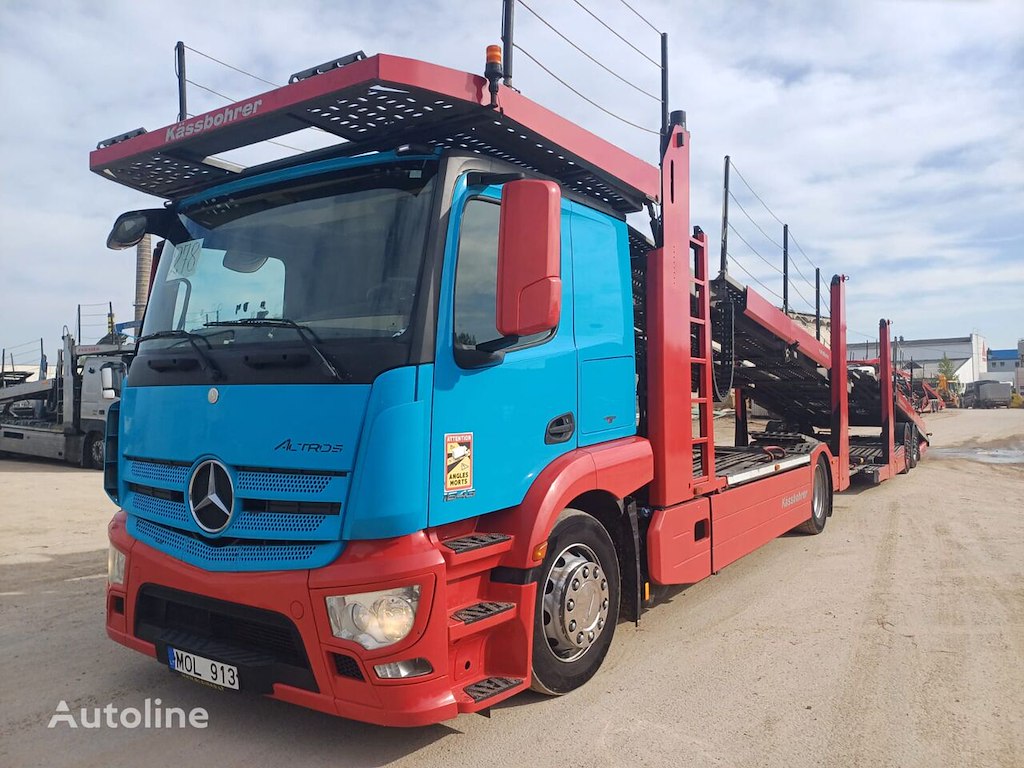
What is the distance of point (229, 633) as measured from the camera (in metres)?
3.22

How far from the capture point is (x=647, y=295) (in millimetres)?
4812

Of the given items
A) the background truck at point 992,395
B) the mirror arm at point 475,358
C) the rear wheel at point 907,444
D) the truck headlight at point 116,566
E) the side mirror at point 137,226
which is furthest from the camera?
the background truck at point 992,395

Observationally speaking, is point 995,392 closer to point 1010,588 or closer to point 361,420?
point 1010,588

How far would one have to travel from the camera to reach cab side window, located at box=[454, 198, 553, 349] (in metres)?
3.25

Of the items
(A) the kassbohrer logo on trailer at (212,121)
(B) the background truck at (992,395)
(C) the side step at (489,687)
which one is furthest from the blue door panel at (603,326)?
(B) the background truck at (992,395)

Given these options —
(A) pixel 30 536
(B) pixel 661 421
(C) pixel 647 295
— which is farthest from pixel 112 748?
(A) pixel 30 536

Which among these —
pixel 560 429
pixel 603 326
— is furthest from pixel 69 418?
pixel 560 429

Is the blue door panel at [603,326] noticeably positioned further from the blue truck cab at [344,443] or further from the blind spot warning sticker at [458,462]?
the blind spot warning sticker at [458,462]

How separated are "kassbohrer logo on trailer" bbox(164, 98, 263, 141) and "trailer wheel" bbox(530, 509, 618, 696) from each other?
8.34 ft

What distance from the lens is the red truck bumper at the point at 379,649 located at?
2836mm

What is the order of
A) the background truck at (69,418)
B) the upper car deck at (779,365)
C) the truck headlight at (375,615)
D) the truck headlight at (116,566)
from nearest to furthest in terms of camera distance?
1. the truck headlight at (375,615)
2. the truck headlight at (116,566)
3. the upper car deck at (779,365)
4. the background truck at (69,418)

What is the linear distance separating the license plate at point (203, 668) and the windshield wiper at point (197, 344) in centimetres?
124

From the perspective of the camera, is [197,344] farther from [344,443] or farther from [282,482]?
[344,443]

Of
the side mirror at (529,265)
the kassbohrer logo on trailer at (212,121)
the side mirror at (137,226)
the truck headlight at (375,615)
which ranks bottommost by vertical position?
the truck headlight at (375,615)
